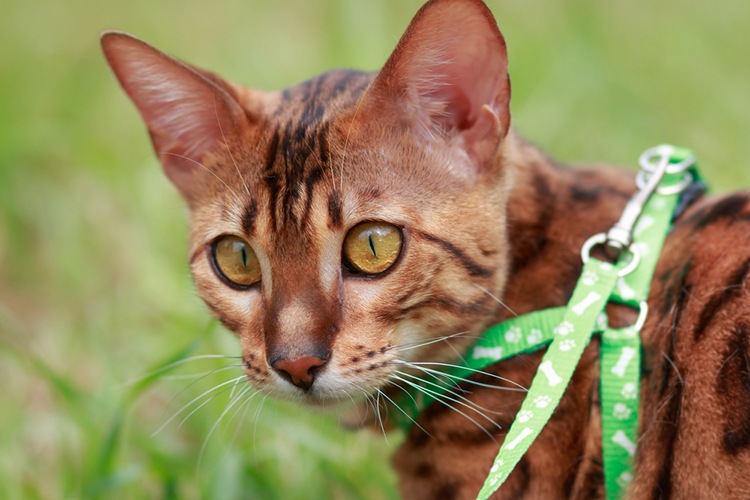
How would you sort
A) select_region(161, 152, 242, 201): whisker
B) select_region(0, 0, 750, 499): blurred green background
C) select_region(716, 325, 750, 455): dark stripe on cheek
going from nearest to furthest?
1. select_region(716, 325, 750, 455): dark stripe on cheek
2. select_region(161, 152, 242, 201): whisker
3. select_region(0, 0, 750, 499): blurred green background

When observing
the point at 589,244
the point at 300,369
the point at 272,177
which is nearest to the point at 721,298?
the point at 589,244

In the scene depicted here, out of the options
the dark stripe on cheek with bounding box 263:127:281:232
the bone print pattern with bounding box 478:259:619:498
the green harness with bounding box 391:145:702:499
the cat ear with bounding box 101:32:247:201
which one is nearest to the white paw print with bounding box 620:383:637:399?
the green harness with bounding box 391:145:702:499

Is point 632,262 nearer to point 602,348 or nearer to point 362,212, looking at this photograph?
point 602,348

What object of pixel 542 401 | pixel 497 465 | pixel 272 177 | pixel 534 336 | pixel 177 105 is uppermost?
pixel 177 105

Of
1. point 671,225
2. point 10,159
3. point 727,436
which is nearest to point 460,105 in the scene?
point 671,225

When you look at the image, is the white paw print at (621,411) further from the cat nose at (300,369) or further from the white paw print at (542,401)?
the cat nose at (300,369)

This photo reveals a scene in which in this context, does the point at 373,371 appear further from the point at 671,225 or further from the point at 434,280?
the point at 671,225

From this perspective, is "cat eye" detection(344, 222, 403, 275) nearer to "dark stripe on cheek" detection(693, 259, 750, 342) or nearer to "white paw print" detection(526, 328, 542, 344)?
"white paw print" detection(526, 328, 542, 344)
